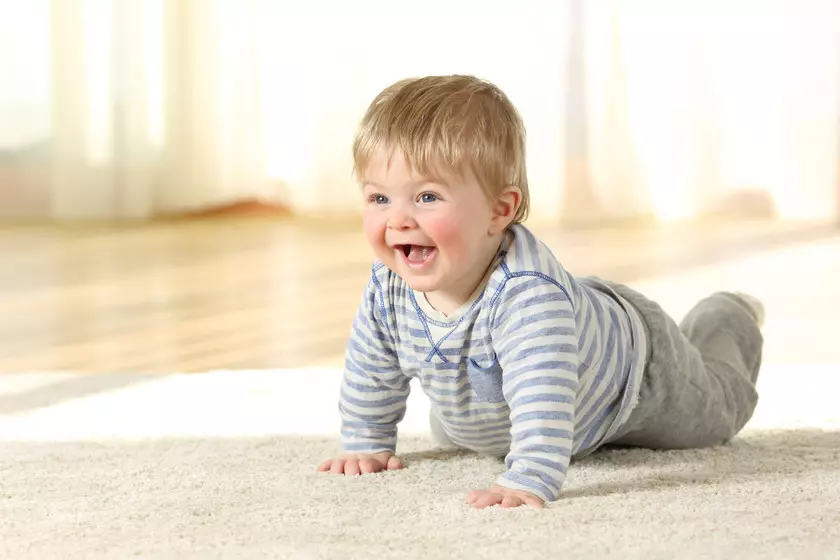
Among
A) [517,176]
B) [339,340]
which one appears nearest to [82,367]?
[339,340]

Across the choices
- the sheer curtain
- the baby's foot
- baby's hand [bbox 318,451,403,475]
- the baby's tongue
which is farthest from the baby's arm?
the sheer curtain

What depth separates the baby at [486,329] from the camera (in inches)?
37.5

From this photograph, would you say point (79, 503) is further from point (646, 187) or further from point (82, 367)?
point (646, 187)

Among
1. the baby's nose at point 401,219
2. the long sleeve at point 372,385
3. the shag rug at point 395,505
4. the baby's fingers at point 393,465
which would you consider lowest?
the baby's fingers at point 393,465

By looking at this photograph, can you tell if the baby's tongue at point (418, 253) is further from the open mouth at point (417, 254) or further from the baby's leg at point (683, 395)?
the baby's leg at point (683, 395)

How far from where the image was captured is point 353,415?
3.65 ft

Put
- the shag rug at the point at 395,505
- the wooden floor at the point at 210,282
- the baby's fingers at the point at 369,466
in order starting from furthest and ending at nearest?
the wooden floor at the point at 210,282
the baby's fingers at the point at 369,466
the shag rug at the point at 395,505

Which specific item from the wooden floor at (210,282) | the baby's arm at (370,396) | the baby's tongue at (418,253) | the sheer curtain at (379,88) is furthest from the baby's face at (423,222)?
the sheer curtain at (379,88)

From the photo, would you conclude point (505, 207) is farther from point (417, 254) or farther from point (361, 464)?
point (361, 464)

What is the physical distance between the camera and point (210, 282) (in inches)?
95.2

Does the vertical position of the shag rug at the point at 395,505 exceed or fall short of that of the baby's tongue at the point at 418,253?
it falls short

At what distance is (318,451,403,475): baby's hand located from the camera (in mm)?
1064

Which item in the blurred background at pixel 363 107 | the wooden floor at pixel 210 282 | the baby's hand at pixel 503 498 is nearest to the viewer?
the baby's hand at pixel 503 498

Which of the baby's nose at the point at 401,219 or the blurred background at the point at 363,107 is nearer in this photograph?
the baby's nose at the point at 401,219
